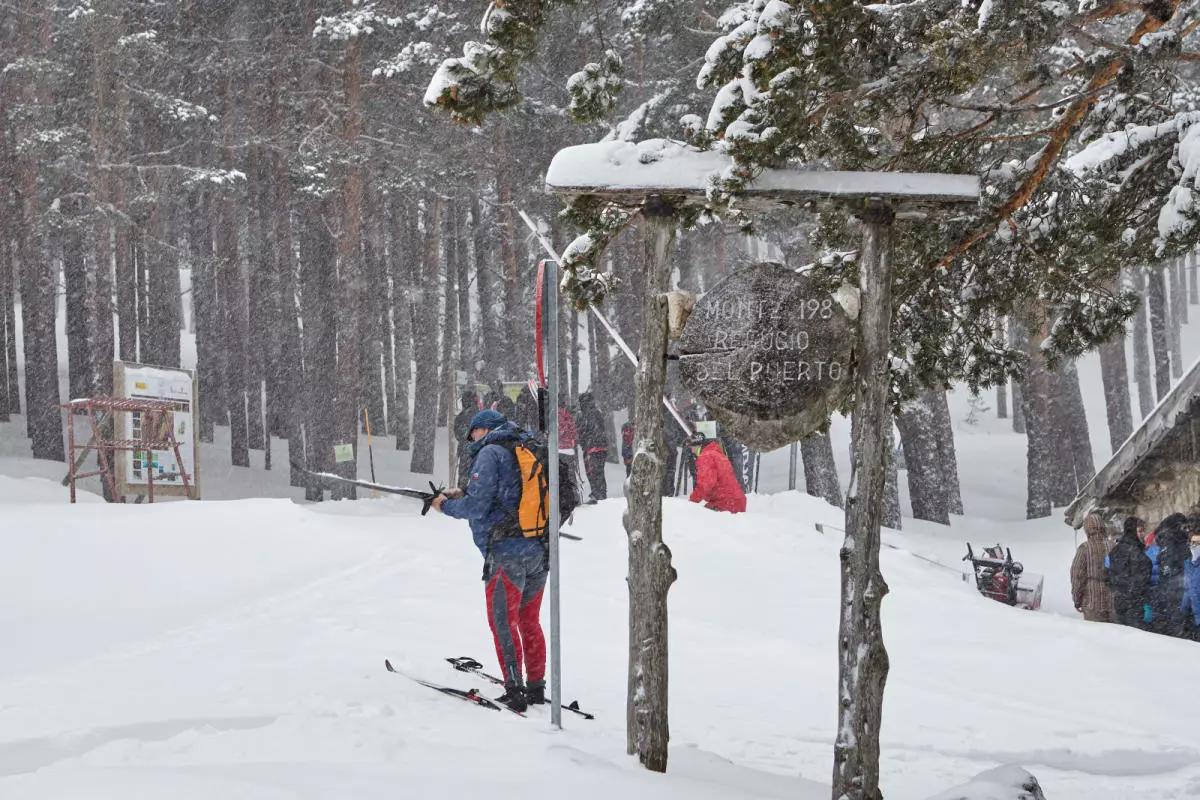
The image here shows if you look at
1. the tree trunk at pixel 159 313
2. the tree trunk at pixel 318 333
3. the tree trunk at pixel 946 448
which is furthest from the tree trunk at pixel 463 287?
the tree trunk at pixel 946 448

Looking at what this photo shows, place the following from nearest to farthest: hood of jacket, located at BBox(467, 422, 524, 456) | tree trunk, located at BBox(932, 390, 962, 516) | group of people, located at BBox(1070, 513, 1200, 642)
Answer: hood of jacket, located at BBox(467, 422, 524, 456) → group of people, located at BBox(1070, 513, 1200, 642) → tree trunk, located at BBox(932, 390, 962, 516)

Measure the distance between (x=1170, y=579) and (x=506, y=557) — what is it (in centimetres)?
789

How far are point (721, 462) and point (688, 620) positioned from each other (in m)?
4.69

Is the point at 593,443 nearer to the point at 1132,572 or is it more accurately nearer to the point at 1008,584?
the point at 1008,584

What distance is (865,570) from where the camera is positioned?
5.67 m

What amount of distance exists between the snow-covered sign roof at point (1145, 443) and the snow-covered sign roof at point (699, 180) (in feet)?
28.6

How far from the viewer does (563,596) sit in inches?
466

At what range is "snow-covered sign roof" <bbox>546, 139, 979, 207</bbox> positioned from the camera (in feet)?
18.8

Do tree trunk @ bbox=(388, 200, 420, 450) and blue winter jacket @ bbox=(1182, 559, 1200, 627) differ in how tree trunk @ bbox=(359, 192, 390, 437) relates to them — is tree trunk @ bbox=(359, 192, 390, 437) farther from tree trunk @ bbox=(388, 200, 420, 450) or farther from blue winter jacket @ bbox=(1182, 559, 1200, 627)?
blue winter jacket @ bbox=(1182, 559, 1200, 627)

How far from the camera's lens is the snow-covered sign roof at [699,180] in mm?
5730

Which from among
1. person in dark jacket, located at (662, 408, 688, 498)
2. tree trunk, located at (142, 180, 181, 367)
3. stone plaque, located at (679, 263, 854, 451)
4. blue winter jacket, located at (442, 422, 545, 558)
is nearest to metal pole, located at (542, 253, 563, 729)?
stone plaque, located at (679, 263, 854, 451)

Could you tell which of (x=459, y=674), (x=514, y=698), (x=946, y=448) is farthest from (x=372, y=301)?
(x=514, y=698)

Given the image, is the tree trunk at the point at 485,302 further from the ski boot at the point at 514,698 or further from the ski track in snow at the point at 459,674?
the ski boot at the point at 514,698

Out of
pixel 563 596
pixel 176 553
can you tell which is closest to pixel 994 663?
pixel 563 596
